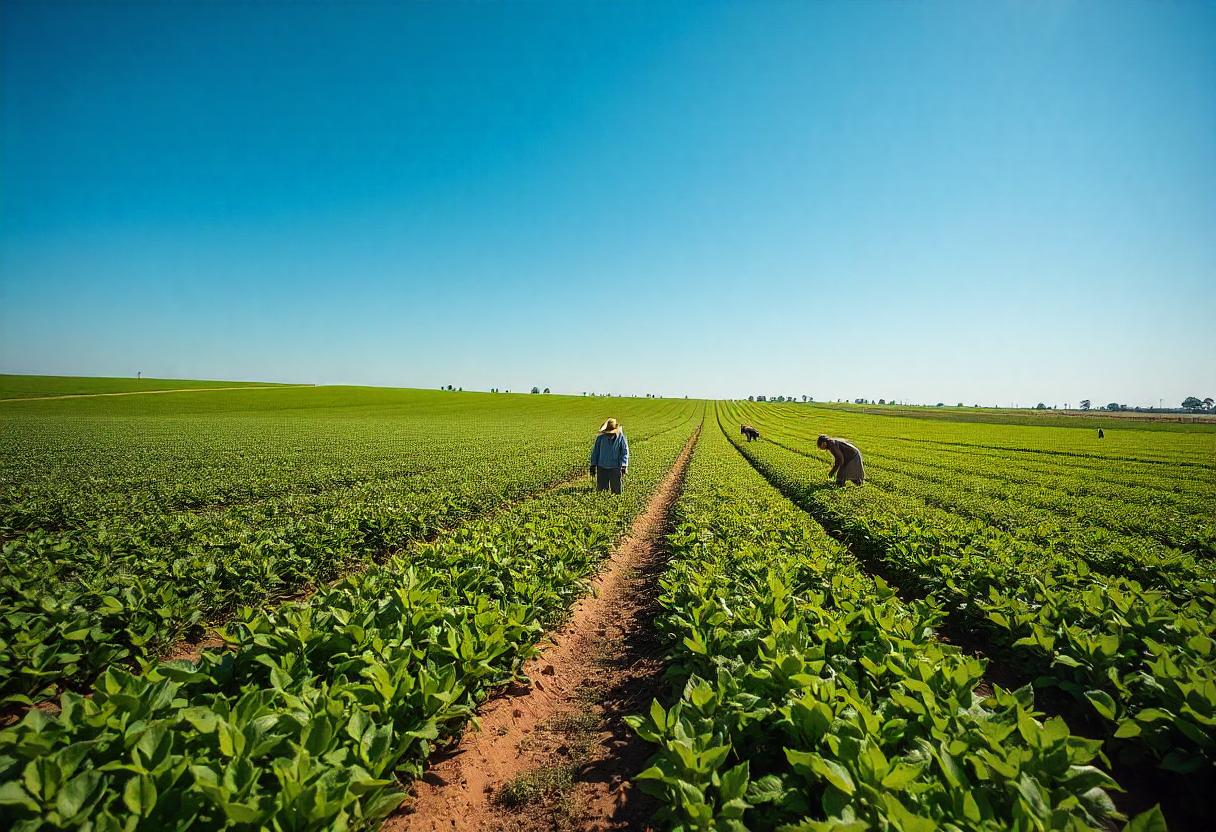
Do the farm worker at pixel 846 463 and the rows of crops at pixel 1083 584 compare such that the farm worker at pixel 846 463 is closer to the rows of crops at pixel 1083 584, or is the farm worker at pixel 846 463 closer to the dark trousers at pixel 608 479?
the rows of crops at pixel 1083 584

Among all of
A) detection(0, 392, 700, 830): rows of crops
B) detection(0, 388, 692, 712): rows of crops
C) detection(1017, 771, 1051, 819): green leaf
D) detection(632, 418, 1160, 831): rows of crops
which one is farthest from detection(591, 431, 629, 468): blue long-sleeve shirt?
detection(1017, 771, 1051, 819): green leaf

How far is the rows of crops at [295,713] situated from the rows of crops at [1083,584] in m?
4.85

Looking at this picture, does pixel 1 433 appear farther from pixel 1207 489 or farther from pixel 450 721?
pixel 1207 489

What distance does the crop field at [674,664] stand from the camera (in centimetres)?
240

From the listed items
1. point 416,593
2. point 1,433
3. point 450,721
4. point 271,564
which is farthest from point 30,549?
point 1,433

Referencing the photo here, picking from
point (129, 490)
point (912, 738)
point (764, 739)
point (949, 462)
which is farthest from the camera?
point (949, 462)

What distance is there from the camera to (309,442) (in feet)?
105

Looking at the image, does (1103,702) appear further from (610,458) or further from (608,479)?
(608,479)

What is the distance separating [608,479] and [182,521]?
34.3ft

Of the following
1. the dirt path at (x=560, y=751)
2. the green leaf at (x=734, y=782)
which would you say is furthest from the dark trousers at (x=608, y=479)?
the green leaf at (x=734, y=782)

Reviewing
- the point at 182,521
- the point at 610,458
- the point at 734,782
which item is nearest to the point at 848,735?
the point at 734,782

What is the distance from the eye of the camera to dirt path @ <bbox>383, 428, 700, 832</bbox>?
11.2 feet

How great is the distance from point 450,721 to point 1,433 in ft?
169

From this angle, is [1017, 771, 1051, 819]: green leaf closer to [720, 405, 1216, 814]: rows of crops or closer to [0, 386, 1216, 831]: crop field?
[0, 386, 1216, 831]: crop field
